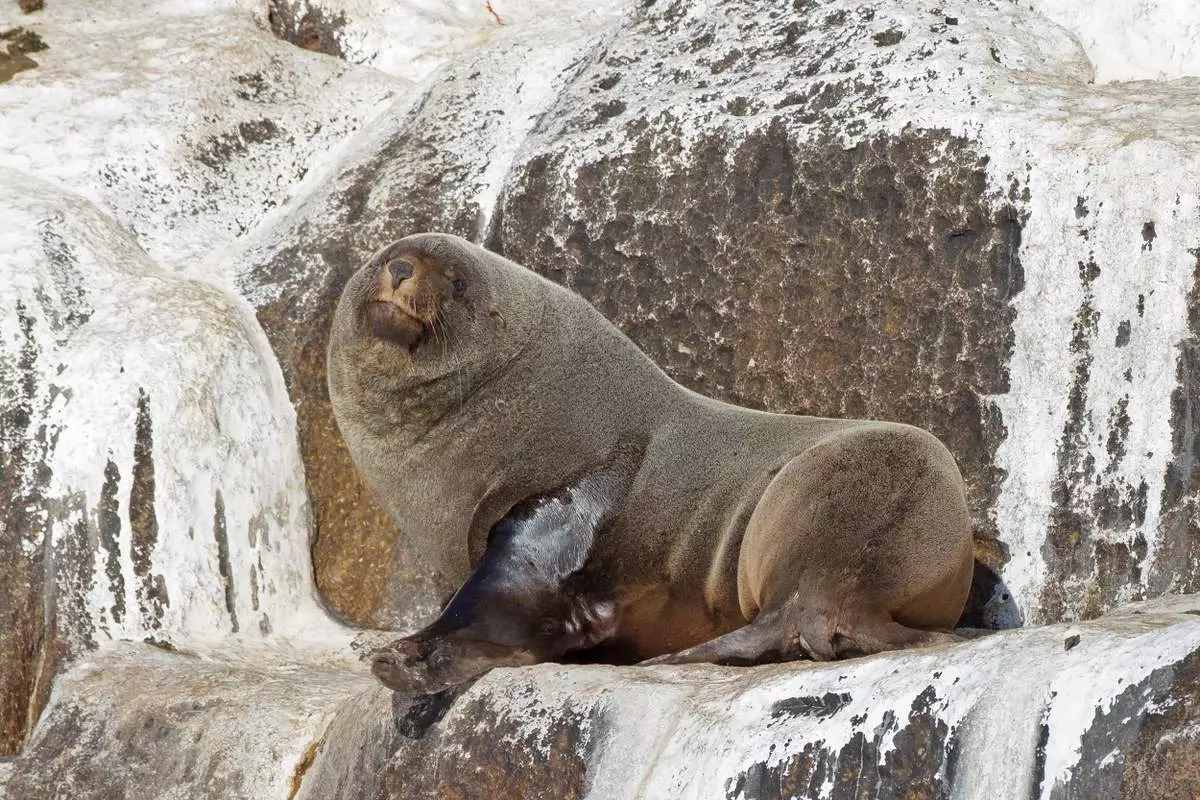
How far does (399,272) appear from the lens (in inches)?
206

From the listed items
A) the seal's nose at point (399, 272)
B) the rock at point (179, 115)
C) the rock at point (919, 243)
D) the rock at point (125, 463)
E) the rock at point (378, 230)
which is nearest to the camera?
the rock at point (919, 243)

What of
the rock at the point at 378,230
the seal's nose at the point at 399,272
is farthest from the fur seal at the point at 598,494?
the rock at the point at 378,230

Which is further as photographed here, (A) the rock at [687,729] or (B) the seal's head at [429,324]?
(B) the seal's head at [429,324]

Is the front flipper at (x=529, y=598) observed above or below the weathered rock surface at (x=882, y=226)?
below

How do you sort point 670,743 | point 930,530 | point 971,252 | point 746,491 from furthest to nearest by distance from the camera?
point 971,252
point 746,491
point 930,530
point 670,743

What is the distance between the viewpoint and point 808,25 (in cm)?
630

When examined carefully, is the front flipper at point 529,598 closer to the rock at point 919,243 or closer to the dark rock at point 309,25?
the rock at point 919,243

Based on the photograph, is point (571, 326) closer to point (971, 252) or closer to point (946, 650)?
point (971, 252)

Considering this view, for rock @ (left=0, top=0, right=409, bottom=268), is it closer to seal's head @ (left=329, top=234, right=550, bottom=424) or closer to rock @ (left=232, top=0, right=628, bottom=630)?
rock @ (left=232, top=0, right=628, bottom=630)

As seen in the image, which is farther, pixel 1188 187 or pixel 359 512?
pixel 359 512

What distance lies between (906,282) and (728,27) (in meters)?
1.75

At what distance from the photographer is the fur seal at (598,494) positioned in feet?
13.6

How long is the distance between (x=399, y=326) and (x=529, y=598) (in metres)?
1.25

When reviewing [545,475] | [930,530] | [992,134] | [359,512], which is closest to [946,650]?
[930,530]
